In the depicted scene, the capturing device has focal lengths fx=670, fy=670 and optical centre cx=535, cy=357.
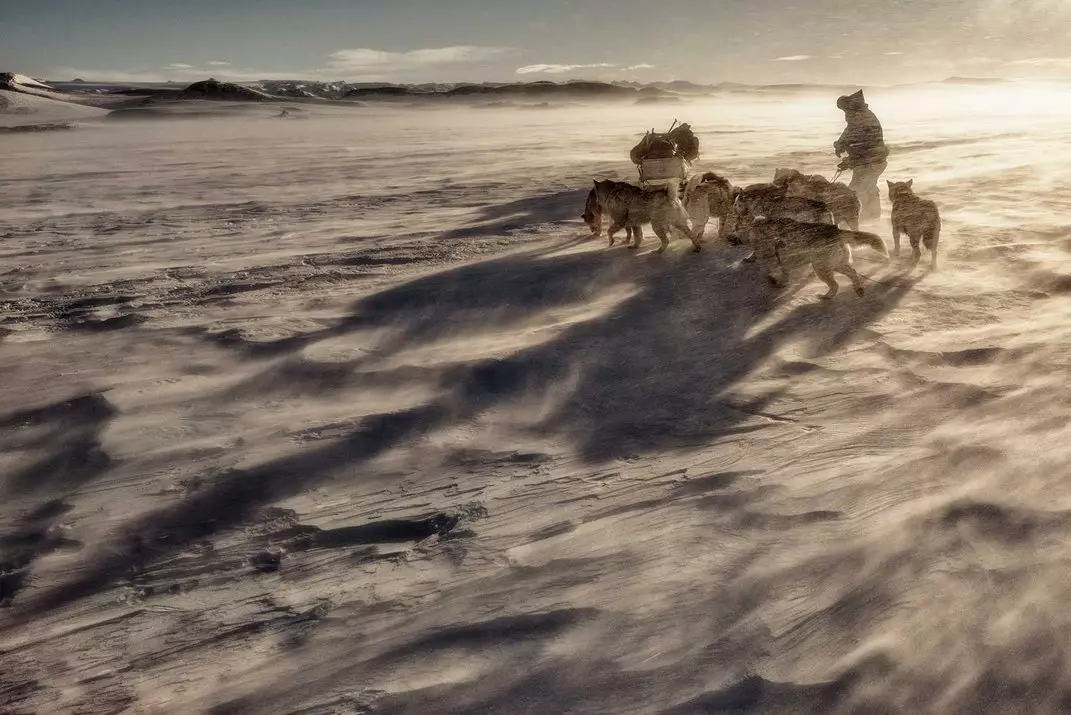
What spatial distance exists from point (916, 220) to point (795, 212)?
1121 mm

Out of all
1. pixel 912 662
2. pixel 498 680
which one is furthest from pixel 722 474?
pixel 498 680

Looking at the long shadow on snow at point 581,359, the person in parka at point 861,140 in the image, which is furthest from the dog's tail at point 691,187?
the person in parka at point 861,140

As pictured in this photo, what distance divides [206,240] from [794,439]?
8.36 m

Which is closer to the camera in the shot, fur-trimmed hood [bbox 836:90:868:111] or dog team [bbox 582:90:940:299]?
dog team [bbox 582:90:940:299]

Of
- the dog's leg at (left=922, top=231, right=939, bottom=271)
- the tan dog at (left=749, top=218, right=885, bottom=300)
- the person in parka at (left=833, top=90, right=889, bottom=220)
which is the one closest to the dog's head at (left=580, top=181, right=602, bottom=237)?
the tan dog at (left=749, top=218, right=885, bottom=300)

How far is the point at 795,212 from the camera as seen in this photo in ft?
20.7

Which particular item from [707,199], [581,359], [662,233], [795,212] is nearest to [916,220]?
[795,212]

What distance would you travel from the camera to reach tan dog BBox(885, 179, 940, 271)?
244 inches

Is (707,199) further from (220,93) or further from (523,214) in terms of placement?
(220,93)

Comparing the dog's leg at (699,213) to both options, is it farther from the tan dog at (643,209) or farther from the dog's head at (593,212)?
the dog's head at (593,212)

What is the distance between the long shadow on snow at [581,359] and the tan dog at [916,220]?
75 centimetres

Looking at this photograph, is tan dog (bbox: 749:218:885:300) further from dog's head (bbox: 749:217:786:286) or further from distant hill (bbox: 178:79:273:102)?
distant hill (bbox: 178:79:273:102)

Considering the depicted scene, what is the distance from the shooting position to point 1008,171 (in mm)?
12172

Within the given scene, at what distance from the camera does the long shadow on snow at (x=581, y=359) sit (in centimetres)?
344
